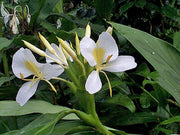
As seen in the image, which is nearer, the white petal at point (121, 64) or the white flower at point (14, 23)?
the white petal at point (121, 64)

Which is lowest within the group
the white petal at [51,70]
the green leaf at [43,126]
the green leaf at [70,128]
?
the green leaf at [70,128]

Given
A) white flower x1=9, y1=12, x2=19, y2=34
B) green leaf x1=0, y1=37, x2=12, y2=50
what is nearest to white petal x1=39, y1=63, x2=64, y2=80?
green leaf x1=0, y1=37, x2=12, y2=50

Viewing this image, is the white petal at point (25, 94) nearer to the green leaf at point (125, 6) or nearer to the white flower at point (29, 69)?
the white flower at point (29, 69)

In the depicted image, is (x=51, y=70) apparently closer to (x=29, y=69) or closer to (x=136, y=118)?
(x=29, y=69)

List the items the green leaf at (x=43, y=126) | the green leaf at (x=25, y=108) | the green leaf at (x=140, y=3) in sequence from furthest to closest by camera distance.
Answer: the green leaf at (x=140, y=3) < the green leaf at (x=25, y=108) < the green leaf at (x=43, y=126)

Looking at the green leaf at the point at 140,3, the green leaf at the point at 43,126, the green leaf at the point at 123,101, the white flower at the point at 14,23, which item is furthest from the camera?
the green leaf at the point at 140,3

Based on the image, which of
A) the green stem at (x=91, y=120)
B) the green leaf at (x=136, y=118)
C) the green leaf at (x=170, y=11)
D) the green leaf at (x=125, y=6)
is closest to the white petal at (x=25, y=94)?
the green stem at (x=91, y=120)
